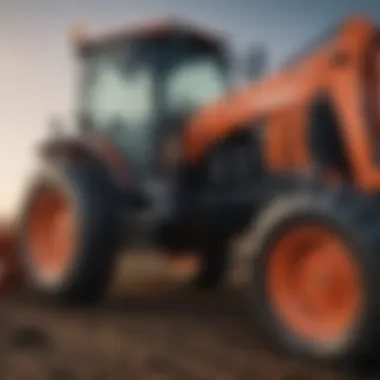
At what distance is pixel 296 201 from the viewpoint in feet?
7.96

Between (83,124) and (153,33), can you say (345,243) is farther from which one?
(83,124)

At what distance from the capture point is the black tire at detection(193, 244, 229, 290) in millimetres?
3719

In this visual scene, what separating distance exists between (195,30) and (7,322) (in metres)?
1.22

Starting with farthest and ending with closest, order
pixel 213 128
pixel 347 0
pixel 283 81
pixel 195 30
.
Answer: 1. pixel 347 0
2. pixel 195 30
3. pixel 213 128
4. pixel 283 81

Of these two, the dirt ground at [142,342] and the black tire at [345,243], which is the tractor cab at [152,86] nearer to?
the dirt ground at [142,342]

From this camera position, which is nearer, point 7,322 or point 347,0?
point 7,322

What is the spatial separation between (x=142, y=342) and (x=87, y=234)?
64cm

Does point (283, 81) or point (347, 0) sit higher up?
point (347, 0)

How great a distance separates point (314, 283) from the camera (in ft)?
8.01

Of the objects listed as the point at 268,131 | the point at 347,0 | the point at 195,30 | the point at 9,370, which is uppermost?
A: the point at 347,0

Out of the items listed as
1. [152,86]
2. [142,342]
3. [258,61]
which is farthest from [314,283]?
[152,86]

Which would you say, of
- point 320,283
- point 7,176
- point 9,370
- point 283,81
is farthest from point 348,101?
point 7,176

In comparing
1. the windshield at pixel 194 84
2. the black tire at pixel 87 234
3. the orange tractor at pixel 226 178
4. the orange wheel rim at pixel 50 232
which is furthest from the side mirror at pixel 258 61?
the orange wheel rim at pixel 50 232

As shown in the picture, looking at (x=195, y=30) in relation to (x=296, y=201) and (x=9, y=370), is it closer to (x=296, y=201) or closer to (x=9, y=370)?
(x=296, y=201)
